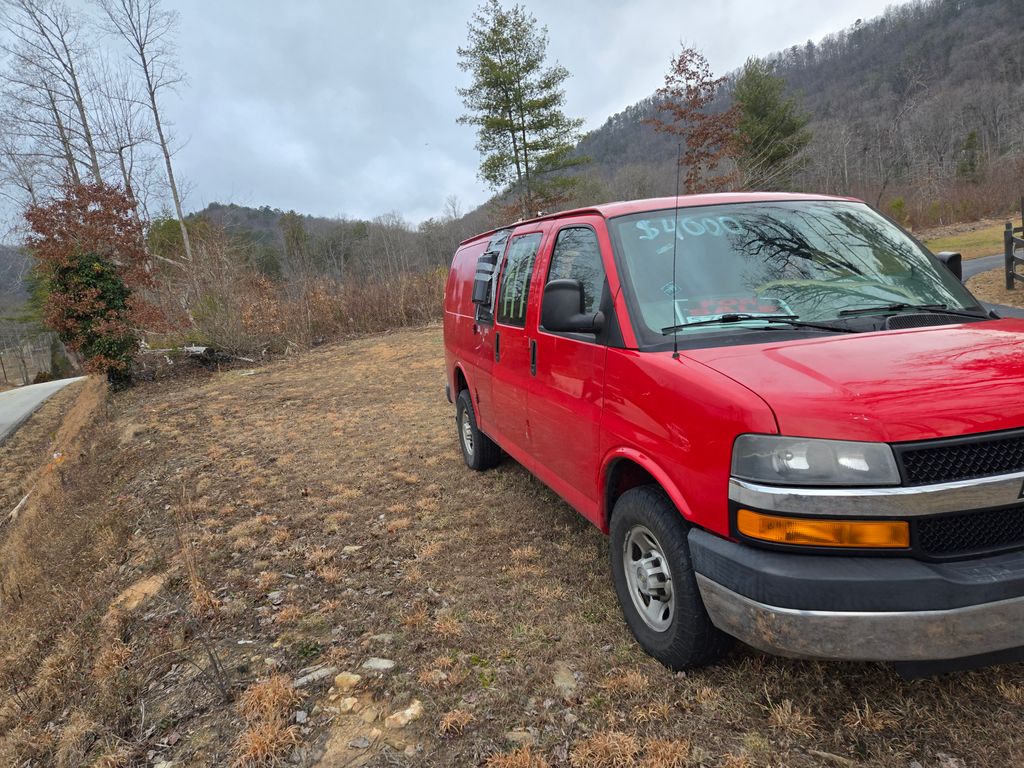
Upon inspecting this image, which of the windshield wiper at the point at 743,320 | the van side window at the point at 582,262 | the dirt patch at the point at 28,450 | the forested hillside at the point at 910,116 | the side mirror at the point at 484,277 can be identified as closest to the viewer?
the windshield wiper at the point at 743,320

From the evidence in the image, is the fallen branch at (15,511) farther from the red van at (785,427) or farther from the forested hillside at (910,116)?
the forested hillside at (910,116)

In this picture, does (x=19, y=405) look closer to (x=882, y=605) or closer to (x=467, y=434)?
(x=467, y=434)

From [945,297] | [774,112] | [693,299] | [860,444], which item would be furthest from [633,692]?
[774,112]

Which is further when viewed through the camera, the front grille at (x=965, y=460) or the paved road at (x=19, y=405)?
the paved road at (x=19, y=405)

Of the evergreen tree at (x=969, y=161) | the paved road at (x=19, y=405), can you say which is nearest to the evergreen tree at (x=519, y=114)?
the paved road at (x=19, y=405)

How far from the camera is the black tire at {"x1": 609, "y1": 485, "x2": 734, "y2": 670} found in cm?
230

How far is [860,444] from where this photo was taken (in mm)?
1810

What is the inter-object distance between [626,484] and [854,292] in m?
1.36

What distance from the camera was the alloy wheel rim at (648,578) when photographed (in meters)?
2.55

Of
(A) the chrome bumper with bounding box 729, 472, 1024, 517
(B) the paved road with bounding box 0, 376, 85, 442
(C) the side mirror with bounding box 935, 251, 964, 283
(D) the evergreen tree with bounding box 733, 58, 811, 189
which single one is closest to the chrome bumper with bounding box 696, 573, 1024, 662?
(A) the chrome bumper with bounding box 729, 472, 1024, 517

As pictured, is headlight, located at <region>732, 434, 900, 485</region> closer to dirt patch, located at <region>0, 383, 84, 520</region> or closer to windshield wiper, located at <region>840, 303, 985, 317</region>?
windshield wiper, located at <region>840, 303, 985, 317</region>

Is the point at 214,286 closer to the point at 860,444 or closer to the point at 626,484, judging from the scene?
the point at 626,484

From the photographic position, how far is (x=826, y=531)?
73.7 inches

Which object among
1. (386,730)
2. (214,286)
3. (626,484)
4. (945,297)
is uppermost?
(214,286)
